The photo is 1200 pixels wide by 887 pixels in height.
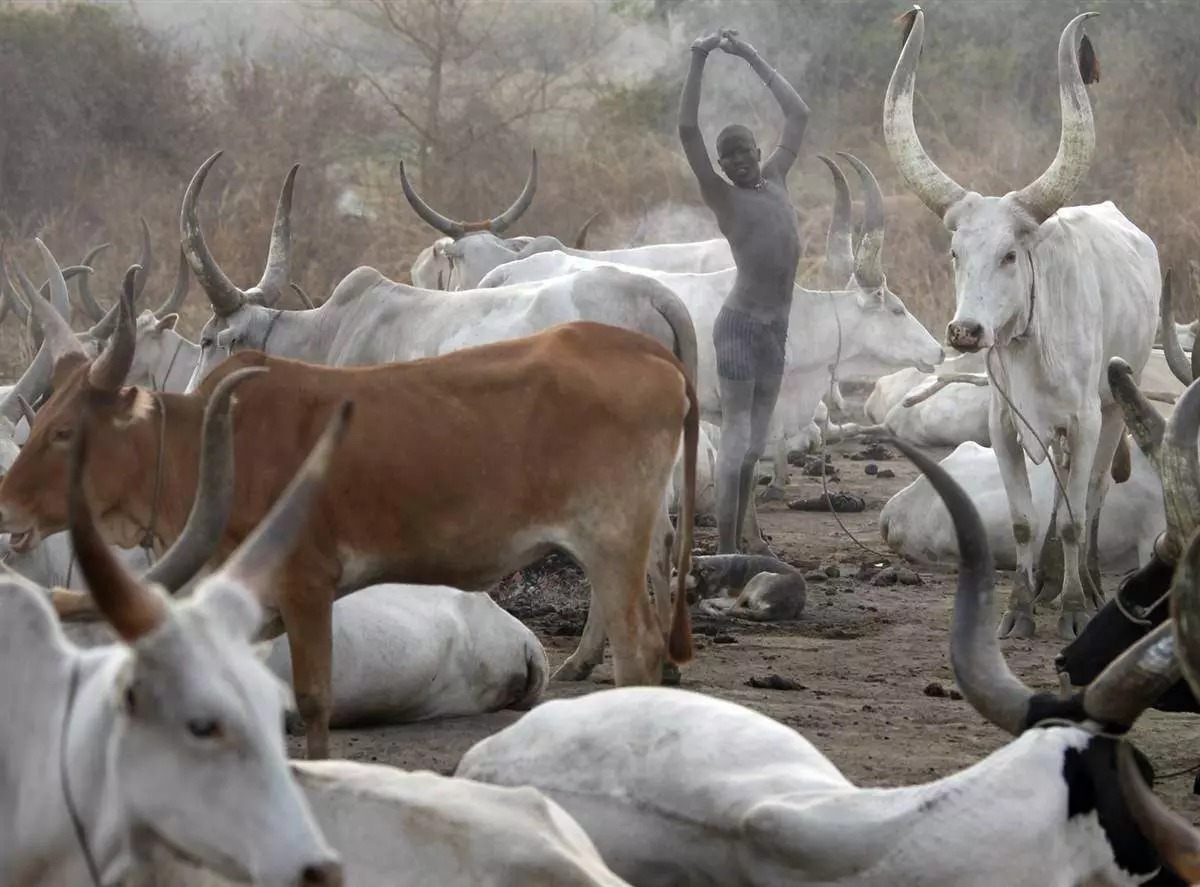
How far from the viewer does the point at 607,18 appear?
153 ft

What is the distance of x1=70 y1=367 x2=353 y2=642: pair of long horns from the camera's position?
2.96m

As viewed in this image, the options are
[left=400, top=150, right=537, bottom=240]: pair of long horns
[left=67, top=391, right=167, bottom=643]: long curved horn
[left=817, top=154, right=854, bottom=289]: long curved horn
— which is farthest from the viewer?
[left=400, top=150, right=537, bottom=240]: pair of long horns

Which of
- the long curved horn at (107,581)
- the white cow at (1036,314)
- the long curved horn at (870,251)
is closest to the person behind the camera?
the long curved horn at (107,581)

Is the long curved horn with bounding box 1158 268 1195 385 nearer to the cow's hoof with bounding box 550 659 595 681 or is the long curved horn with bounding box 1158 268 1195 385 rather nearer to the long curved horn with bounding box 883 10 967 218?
the long curved horn with bounding box 883 10 967 218

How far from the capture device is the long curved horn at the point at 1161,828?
11.9 feet

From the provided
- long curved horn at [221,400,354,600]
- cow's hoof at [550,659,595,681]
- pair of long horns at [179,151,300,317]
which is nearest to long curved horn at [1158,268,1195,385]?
cow's hoof at [550,659,595,681]

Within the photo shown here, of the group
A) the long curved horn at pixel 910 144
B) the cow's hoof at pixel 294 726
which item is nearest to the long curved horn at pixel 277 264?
the long curved horn at pixel 910 144

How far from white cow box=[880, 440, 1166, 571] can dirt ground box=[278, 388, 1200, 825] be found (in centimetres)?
13

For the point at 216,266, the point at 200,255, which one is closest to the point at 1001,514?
the point at 216,266

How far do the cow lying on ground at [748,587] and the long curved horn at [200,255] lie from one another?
2.23m

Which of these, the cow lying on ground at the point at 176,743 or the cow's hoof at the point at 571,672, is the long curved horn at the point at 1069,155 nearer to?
the cow's hoof at the point at 571,672

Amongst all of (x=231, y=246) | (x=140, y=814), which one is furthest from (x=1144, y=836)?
(x=231, y=246)

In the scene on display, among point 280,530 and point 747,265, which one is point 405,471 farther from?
point 747,265

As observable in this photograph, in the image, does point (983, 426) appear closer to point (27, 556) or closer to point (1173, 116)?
point (27, 556)
